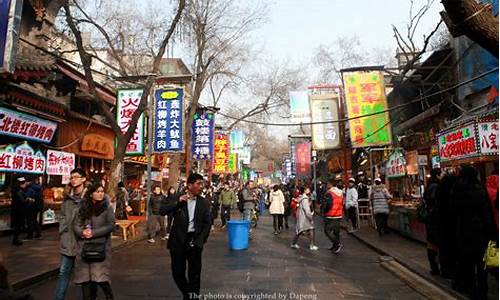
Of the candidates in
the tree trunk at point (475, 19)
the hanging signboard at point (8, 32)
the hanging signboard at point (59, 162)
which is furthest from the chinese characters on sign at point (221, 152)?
the tree trunk at point (475, 19)

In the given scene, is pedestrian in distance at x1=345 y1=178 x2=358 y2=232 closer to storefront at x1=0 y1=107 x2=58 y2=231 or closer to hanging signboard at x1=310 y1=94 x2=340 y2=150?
hanging signboard at x1=310 y1=94 x2=340 y2=150

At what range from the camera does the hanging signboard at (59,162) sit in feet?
47.8

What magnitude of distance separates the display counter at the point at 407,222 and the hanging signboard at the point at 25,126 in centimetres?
1168

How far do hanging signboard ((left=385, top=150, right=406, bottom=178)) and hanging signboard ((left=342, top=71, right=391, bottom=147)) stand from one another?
639 millimetres

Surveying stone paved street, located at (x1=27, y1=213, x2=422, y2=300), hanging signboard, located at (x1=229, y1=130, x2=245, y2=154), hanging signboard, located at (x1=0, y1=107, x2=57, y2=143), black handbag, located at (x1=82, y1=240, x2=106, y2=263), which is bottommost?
stone paved street, located at (x1=27, y1=213, x2=422, y2=300)

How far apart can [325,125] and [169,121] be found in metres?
6.70

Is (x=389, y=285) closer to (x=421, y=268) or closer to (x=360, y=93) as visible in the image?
(x=421, y=268)

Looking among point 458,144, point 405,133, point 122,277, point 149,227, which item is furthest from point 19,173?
point 405,133

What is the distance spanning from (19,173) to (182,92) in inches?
259

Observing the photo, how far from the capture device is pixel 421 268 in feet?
26.4

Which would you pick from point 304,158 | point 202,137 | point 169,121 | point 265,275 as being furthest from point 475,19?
point 304,158

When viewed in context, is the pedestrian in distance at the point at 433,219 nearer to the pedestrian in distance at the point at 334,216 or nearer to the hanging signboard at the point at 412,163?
the pedestrian in distance at the point at 334,216

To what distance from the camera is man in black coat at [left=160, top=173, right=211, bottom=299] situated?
17.4ft

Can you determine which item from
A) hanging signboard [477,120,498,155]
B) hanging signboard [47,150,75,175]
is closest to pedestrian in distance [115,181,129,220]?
hanging signboard [47,150,75,175]
